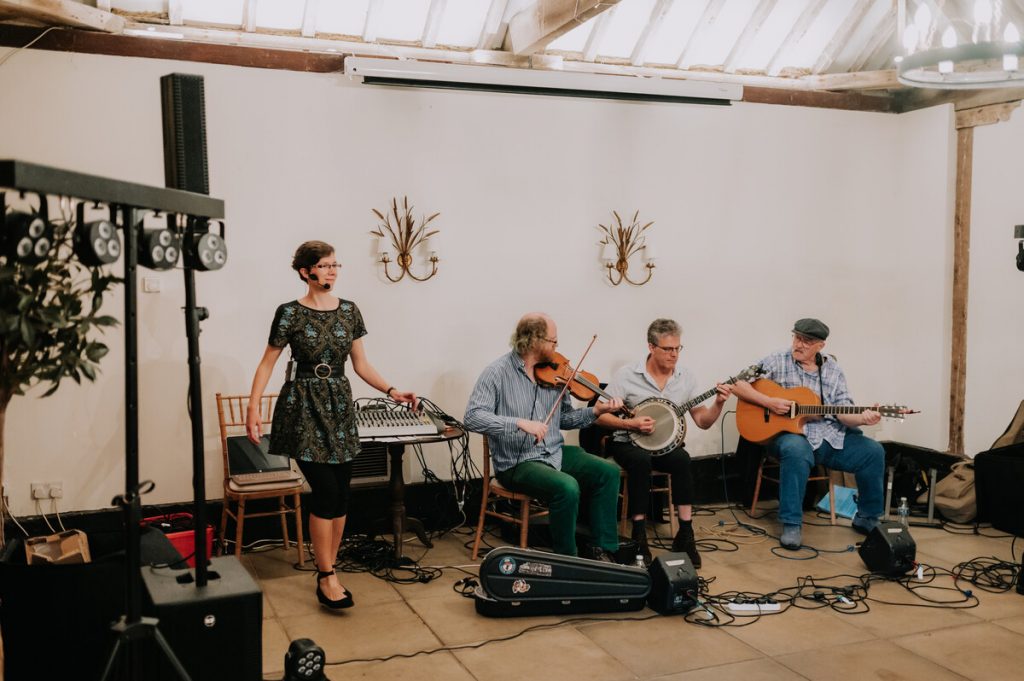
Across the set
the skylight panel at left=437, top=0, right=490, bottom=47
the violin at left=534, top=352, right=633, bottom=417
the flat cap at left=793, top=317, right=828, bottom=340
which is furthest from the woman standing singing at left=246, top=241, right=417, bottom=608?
the flat cap at left=793, top=317, right=828, bottom=340

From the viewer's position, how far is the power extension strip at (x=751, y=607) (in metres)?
4.20

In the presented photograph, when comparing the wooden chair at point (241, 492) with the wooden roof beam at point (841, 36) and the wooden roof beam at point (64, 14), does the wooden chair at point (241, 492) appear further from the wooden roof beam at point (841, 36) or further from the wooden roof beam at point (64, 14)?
the wooden roof beam at point (841, 36)

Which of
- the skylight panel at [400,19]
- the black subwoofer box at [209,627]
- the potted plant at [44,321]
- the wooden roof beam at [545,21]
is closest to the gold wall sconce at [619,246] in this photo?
the wooden roof beam at [545,21]

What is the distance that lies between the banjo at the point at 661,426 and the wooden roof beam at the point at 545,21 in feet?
6.51

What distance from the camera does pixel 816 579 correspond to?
4.68m

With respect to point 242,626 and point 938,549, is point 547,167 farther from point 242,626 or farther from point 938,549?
point 242,626

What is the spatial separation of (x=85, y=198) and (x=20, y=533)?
10.3ft

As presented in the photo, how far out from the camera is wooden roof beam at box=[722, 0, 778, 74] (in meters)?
5.82

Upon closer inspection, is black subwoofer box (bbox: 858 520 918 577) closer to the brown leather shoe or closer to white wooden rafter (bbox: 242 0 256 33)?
the brown leather shoe

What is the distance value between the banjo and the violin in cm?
12

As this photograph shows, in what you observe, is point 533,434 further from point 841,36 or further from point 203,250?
point 841,36

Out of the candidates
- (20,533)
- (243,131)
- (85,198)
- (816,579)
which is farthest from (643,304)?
(85,198)

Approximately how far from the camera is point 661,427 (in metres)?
5.11

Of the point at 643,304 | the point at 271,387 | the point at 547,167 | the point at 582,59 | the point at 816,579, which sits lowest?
the point at 816,579
